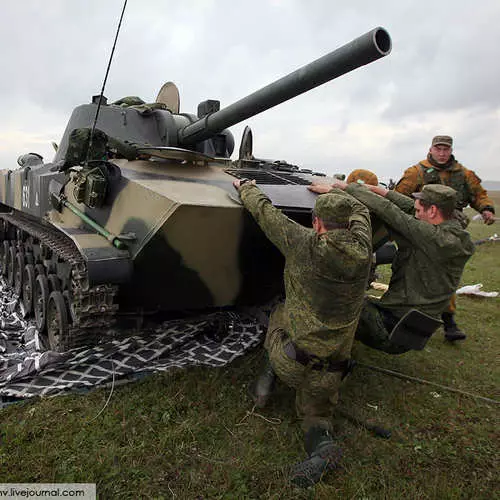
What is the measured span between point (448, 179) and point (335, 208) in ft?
9.64

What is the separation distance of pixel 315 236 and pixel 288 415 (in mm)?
1626

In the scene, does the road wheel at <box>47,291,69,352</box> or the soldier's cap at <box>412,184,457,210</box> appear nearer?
the soldier's cap at <box>412,184,457,210</box>

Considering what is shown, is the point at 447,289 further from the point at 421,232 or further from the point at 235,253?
the point at 235,253

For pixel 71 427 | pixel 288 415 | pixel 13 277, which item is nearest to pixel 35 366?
pixel 71 427

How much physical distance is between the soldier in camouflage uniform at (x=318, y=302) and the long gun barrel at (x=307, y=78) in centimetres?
74

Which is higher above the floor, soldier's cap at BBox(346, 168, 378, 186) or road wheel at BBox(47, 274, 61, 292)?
soldier's cap at BBox(346, 168, 378, 186)

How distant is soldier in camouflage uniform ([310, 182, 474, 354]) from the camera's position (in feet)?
11.8

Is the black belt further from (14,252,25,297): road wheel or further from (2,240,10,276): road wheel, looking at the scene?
(2,240,10,276): road wheel

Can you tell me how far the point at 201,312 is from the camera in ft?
17.9

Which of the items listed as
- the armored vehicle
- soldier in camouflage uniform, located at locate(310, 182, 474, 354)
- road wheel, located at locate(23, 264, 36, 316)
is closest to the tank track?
the armored vehicle

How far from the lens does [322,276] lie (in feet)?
10.0

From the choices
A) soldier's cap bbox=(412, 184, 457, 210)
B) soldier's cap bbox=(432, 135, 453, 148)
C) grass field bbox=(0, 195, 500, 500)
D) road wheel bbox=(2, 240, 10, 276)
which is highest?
soldier's cap bbox=(432, 135, 453, 148)

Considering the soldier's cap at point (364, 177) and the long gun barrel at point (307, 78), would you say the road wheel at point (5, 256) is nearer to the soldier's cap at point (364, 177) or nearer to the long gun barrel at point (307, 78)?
the long gun barrel at point (307, 78)

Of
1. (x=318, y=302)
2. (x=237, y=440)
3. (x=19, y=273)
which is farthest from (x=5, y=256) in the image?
(x=318, y=302)
